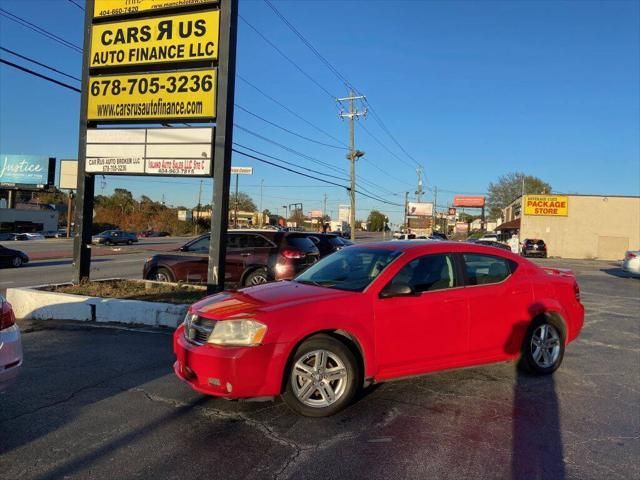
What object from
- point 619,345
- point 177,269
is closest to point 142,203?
point 177,269

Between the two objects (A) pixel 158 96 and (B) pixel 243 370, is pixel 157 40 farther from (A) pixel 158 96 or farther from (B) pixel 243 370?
(B) pixel 243 370

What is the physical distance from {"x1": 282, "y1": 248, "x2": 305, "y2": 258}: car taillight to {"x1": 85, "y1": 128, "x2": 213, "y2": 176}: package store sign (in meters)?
3.02

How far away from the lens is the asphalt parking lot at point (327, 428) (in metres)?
3.60

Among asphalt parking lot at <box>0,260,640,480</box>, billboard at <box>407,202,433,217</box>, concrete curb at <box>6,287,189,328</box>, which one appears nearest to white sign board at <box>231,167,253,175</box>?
billboard at <box>407,202,433,217</box>

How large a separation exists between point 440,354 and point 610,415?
5.19 ft

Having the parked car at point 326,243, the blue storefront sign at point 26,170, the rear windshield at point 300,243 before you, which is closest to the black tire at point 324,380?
the rear windshield at point 300,243

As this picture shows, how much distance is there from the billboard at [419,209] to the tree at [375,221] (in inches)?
2966

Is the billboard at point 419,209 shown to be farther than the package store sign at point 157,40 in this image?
Yes

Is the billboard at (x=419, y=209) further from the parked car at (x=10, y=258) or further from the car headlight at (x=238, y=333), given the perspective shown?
the car headlight at (x=238, y=333)

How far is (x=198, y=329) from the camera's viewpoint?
15.3 ft

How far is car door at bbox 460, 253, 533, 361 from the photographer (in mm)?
5285

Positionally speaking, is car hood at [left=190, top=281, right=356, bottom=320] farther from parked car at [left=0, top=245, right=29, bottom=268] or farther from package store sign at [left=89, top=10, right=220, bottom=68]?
parked car at [left=0, top=245, right=29, bottom=268]

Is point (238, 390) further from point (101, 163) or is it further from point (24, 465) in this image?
point (101, 163)

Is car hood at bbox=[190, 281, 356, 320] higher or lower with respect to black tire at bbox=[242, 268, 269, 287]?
higher
